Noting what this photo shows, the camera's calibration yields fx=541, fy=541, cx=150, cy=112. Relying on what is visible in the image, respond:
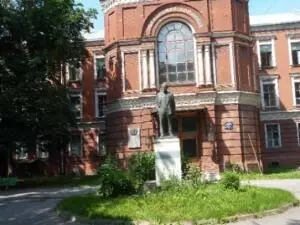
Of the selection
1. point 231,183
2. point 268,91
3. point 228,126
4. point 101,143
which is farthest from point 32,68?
point 268,91

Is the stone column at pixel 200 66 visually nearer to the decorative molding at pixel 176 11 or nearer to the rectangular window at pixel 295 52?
the decorative molding at pixel 176 11

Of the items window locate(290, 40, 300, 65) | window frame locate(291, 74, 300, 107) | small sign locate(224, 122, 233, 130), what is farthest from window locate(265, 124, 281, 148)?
small sign locate(224, 122, 233, 130)

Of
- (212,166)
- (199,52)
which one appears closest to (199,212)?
(212,166)

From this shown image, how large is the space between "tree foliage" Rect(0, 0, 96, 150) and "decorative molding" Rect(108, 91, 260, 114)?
395 cm

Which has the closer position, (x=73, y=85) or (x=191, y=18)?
(x=191, y=18)

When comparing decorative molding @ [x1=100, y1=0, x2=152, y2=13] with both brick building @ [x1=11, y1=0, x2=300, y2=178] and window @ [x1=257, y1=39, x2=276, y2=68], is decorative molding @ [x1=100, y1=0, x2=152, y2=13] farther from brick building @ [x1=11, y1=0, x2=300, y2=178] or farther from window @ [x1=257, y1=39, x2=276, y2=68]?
window @ [x1=257, y1=39, x2=276, y2=68]

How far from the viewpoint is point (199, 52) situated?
31.1 metres

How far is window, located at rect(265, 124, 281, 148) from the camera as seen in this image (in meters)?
44.6

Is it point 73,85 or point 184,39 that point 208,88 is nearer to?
point 184,39

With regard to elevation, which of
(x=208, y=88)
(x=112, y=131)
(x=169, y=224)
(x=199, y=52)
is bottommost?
(x=169, y=224)

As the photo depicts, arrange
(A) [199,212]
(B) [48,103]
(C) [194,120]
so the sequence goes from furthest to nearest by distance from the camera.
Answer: (C) [194,120] → (B) [48,103] → (A) [199,212]

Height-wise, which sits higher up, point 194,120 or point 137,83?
point 137,83

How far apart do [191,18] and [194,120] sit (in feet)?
19.7

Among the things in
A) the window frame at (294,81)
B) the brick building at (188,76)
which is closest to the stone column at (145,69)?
the brick building at (188,76)
